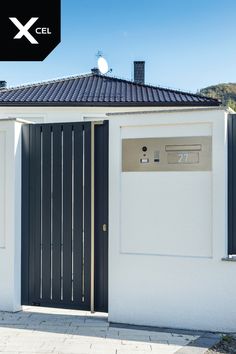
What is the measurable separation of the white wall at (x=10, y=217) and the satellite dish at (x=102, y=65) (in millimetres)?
10673

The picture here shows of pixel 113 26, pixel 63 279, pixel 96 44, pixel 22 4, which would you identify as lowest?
pixel 63 279

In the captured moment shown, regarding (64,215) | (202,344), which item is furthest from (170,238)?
(64,215)

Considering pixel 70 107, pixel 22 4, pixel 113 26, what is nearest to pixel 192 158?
pixel 22 4

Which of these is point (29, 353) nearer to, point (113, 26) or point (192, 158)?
point (192, 158)

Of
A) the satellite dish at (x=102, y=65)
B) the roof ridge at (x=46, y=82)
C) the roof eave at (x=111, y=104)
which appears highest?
the satellite dish at (x=102, y=65)

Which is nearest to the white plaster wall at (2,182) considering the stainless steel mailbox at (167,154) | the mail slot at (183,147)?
the stainless steel mailbox at (167,154)

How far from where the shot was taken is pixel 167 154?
209 inches

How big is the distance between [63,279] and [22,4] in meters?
5.03

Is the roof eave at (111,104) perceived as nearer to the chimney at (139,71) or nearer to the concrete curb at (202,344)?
the chimney at (139,71)

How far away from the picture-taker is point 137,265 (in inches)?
212

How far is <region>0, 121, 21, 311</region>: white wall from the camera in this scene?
230 inches

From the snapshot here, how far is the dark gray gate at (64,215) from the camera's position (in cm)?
565

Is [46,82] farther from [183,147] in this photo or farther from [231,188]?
[231,188]

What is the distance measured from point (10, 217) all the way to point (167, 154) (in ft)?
7.77
